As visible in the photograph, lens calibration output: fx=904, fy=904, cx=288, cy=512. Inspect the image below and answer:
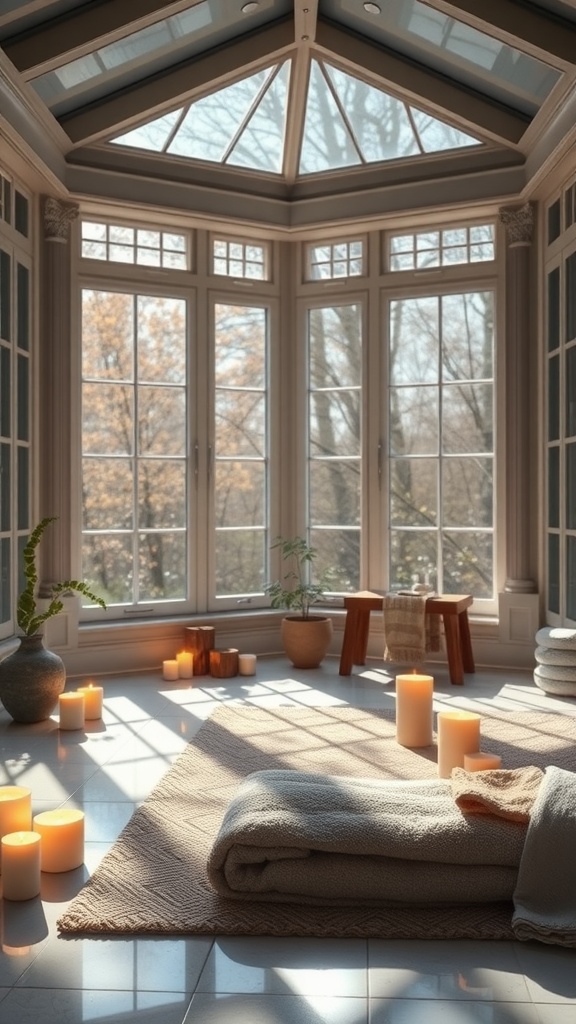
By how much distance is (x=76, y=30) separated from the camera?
172 inches

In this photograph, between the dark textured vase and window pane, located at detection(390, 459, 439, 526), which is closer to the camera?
the dark textured vase

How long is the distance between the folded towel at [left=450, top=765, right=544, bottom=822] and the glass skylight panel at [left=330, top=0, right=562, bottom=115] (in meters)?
3.55

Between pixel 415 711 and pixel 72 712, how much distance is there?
148 cm

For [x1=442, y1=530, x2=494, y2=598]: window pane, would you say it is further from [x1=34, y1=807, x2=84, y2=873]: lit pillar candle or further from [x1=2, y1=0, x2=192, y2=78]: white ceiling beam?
[x1=34, y1=807, x2=84, y2=873]: lit pillar candle

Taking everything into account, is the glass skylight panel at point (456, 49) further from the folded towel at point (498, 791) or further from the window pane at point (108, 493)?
the folded towel at point (498, 791)

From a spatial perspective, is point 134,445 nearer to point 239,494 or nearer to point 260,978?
point 239,494

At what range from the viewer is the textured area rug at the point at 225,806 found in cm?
213

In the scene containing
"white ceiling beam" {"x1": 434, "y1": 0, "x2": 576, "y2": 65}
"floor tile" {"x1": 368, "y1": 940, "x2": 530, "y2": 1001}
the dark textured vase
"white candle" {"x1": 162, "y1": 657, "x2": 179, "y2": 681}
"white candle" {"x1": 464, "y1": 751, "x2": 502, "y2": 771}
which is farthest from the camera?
"white candle" {"x1": 162, "y1": 657, "x2": 179, "y2": 681}

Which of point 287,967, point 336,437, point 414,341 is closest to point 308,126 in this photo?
point 414,341

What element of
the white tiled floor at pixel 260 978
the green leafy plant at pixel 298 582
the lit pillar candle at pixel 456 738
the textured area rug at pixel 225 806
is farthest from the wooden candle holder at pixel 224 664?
the white tiled floor at pixel 260 978

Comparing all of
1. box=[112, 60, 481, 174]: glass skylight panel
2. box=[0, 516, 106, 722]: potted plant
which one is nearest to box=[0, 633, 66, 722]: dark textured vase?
box=[0, 516, 106, 722]: potted plant

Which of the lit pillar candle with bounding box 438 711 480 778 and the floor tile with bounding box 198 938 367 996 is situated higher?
the lit pillar candle with bounding box 438 711 480 778

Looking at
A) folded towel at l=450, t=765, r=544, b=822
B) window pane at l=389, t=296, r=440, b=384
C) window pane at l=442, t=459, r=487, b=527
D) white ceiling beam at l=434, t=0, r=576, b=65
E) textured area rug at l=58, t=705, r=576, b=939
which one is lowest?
textured area rug at l=58, t=705, r=576, b=939

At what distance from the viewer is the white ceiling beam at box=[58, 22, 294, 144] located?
→ 5148 millimetres
